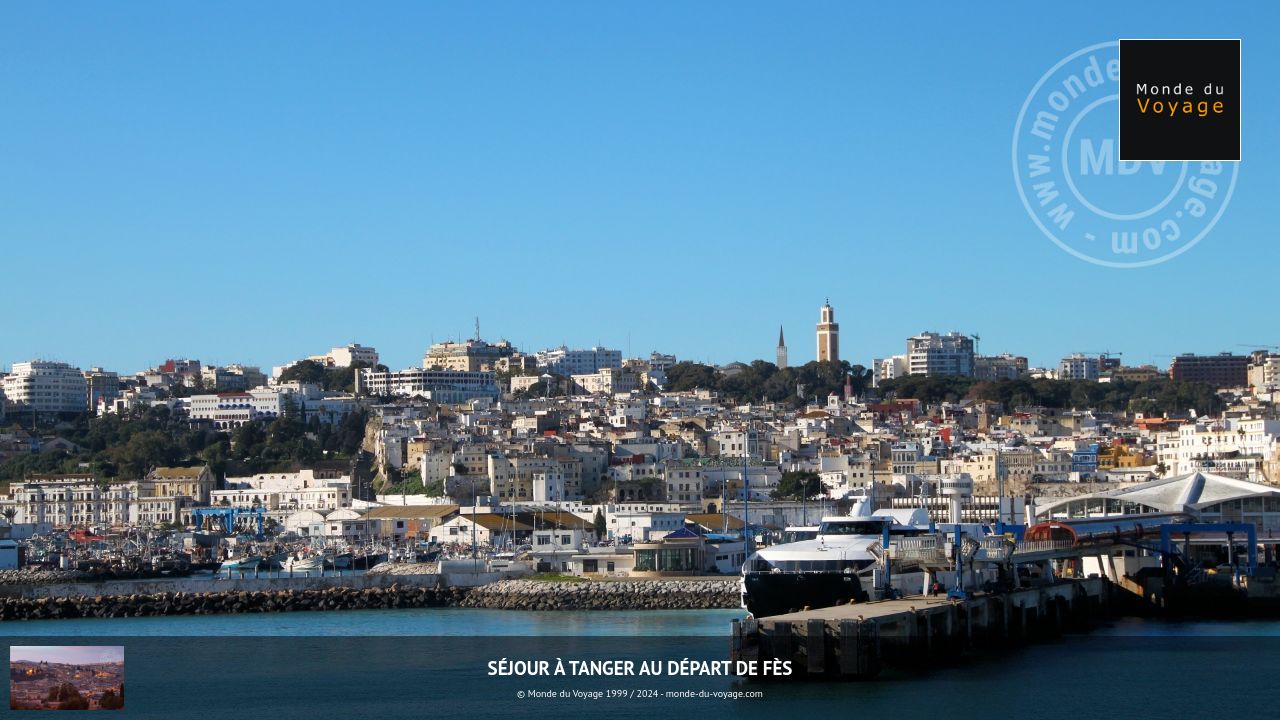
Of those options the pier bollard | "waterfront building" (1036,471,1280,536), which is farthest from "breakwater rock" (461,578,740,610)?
the pier bollard

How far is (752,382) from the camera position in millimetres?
128250

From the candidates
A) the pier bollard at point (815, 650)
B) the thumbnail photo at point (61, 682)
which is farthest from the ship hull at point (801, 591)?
the thumbnail photo at point (61, 682)

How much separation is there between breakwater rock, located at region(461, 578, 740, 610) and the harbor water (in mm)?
3251

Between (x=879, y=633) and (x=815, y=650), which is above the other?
(x=879, y=633)

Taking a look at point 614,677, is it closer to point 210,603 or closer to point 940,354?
point 210,603

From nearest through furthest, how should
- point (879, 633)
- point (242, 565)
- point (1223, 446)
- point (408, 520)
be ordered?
point (879, 633) → point (242, 565) → point (408, 520) → point (1223, 446)

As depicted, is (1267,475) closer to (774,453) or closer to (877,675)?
(774,453)

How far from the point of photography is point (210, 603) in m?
45.0

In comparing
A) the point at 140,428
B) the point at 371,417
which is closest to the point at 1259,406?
the point at 371,417

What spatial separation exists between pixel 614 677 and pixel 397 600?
18216mm

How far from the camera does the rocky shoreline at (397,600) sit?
43.7 meters

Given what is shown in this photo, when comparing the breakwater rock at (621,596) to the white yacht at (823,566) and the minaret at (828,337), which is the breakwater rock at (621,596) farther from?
the minaret at (828,337)

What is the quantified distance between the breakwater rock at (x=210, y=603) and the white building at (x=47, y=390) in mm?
85874

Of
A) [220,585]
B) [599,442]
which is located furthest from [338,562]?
[599,442]
